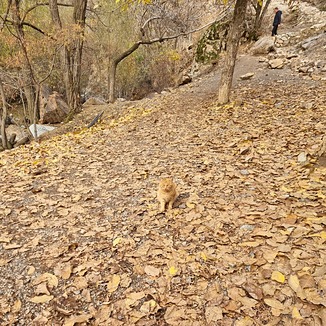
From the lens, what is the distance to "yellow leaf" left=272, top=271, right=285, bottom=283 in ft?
7.85

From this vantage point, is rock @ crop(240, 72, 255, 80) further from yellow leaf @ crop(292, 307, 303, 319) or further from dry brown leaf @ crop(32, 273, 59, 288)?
dry brown leaf @ crop(32, 273, 59, 288)

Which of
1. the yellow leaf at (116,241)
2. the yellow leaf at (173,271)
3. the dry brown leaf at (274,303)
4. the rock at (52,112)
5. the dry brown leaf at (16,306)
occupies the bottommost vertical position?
the rock at (52,112)

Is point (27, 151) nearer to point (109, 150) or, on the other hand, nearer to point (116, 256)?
point (109, 150)

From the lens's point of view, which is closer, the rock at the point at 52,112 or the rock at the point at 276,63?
the rock at the point at 276,63

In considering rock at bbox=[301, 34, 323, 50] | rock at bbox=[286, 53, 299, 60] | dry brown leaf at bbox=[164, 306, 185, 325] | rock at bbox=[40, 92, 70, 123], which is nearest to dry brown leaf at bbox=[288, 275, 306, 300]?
dry brown leaf at bbox=[164, 306, 185, 325]

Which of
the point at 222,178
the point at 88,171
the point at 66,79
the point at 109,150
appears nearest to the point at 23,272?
the point at 88,171

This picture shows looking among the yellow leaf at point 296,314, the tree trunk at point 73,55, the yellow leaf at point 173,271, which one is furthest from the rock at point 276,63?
the yellow leaf at point 296,314

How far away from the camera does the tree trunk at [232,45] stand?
6.96 meters

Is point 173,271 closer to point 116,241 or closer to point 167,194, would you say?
point 116,241

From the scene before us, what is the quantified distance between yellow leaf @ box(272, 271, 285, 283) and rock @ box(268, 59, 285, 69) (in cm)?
1023

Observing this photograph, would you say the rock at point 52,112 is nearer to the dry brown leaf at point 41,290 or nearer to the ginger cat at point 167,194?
the ginger cat at point 167,194

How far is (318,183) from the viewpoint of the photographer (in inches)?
144

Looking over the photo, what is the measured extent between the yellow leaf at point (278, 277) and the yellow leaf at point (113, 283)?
1486 millimetres

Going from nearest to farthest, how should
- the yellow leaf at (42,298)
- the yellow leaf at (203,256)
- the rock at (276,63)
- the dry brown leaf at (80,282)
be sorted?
1. the yellow leaf at (42,298)
2. the dry brown leaf at (80,282)
3. the yellow leaf at (203,256)
4. the rock at (276,63)
